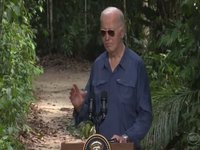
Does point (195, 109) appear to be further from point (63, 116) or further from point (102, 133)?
point (63, 116)

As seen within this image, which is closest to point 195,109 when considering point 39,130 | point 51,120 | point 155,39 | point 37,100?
point 39,130

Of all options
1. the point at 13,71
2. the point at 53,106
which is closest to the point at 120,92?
the point at 13,71

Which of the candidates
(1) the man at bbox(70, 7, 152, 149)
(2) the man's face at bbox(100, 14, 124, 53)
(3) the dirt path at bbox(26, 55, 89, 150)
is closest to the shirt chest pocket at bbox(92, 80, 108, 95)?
(1) the man at bbox(70, 7, 152, 149)

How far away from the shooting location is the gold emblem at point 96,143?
2.88 meters

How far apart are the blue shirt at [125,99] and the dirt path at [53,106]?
4742 millimetres

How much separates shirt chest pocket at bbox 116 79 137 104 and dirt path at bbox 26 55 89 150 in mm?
4794

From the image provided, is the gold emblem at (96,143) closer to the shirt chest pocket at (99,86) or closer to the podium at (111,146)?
the podium at (111,146)

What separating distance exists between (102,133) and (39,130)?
6.01m

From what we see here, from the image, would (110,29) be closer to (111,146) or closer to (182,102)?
(111,146)

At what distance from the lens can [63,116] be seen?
10.4 m

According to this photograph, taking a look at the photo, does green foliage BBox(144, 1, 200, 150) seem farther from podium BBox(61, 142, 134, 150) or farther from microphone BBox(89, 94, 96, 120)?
podium BBox(61, 142, 134, 150)

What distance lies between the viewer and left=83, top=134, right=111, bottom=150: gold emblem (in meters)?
2.88

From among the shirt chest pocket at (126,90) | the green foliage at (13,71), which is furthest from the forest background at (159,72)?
the shirt chest pocket at (126,90)

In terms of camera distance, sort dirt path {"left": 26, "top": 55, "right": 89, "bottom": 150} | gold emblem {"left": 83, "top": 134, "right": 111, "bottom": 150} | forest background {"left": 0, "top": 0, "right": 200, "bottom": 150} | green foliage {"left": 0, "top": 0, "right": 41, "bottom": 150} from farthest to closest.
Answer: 1. dirt path {"left": 26, "top": 55, "right": 89, "bottom": 150}
2. forest background {"left": 0, "top": 0, "right": 200, "bottom": 150}
3. green foliage {"left": 0, "top": 0, "right": 41, "bottom": 150}
4. gold emblem {"left": 83, "top": 134, "right": 111, "bottom": 150}
